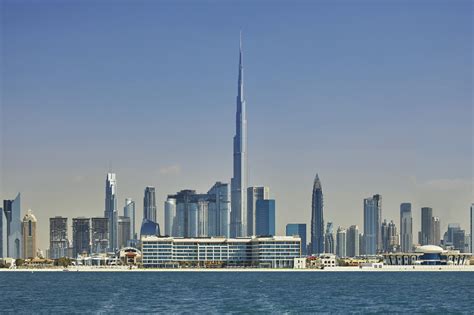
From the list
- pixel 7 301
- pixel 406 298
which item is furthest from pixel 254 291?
pixel 7 301

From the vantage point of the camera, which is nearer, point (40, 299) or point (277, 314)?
point (277, 314)

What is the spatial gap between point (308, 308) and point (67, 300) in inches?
1329

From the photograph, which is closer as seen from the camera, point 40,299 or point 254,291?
point 40,299

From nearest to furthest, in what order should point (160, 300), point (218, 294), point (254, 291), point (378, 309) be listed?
point (378, 309)
point (160, 300)
point (218, 294)
point (254, 291)

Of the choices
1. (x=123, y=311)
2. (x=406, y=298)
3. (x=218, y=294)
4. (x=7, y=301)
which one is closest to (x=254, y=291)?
(x=218, y=294)

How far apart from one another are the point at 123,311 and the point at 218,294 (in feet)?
128

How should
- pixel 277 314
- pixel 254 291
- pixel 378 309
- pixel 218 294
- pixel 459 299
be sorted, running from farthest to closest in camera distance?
pixel 254 291 → pixel 218 294 → pixel 459 299 → pixel 378 309 → pixel 277 314

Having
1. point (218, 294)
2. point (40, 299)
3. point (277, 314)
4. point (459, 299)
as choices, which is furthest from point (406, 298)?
point (40, 299)

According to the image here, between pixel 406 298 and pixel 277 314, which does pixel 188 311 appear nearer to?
pixel 277 314

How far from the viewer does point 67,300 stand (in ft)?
446

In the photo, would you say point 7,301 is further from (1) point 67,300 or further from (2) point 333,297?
(2) point 333,297

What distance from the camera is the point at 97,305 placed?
12306 centimetres

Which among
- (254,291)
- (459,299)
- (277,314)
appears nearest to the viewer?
(277,314)

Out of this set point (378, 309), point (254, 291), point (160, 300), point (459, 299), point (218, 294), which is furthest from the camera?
point (254, 291)
